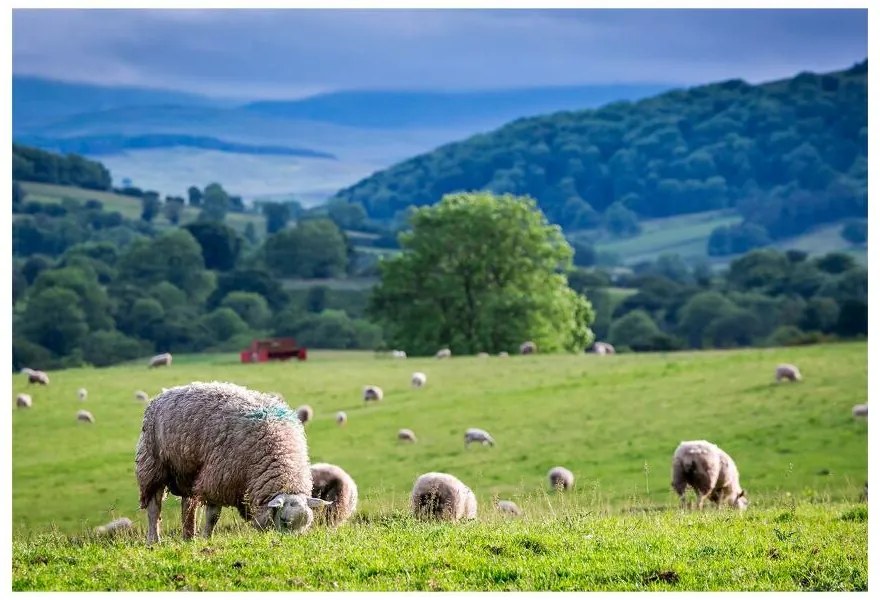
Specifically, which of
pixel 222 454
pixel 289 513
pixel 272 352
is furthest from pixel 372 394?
pixel 289 513

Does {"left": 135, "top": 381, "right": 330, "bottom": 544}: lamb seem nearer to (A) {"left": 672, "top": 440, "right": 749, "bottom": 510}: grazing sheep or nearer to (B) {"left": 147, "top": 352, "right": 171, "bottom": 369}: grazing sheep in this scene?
(A) {"left": 672, "top": 440, "right": 749, "bottom": 510}: grazing sheep

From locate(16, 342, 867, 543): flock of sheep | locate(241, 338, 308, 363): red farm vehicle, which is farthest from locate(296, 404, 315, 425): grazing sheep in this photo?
locate(16, 342, 867, 543): flock of sheep

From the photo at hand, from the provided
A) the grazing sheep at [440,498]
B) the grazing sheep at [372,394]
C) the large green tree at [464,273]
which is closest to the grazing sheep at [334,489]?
the grazing sheep at [440,498]

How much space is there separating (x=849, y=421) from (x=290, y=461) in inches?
988

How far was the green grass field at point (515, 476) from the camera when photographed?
35.3 ft

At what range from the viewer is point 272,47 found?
86.6 m

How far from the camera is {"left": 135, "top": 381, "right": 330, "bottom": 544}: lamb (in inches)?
504

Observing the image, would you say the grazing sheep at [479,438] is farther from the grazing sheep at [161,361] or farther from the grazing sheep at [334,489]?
the grazing sheep at [161,361]

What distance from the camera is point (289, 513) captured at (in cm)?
1230

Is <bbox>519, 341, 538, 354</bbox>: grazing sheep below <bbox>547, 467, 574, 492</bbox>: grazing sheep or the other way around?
the other way around

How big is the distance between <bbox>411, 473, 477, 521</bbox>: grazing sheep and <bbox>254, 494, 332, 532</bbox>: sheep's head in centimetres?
377

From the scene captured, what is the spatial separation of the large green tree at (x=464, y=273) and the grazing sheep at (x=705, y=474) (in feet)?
146
